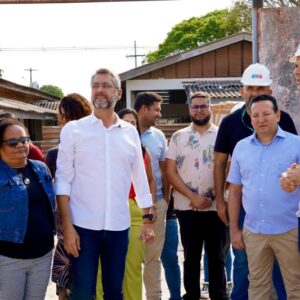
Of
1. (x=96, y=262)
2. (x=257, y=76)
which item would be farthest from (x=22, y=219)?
(x=257, y=76)

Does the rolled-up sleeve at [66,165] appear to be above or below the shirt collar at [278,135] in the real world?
below

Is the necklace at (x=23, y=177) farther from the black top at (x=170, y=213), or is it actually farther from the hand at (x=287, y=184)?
the black top at (x=170, y=213)

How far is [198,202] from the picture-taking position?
4.85 m

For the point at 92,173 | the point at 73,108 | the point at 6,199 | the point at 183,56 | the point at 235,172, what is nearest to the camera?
the point at 6,199

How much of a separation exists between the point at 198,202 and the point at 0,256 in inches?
74.9

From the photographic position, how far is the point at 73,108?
4352mm

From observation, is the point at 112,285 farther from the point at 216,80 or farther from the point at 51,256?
the point at 216,80

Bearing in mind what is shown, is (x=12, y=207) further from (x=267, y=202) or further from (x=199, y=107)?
(x=199, y=107)

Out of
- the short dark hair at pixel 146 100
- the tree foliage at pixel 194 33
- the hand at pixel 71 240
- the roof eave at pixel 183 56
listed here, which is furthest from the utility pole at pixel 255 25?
the tree foliage at pixel 194 33

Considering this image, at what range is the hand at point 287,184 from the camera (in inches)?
143

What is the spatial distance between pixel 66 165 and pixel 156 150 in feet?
5.07

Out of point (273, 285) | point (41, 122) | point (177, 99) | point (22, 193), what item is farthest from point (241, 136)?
point (41, 122)

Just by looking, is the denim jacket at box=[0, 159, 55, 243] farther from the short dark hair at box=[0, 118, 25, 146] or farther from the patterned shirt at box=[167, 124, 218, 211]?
the patterned shirt at box=[167, 124, 218, 211]

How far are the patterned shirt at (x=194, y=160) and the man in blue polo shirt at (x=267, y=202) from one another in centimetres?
84
